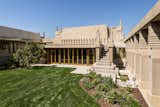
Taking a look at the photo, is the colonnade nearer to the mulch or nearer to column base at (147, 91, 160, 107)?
the mulch

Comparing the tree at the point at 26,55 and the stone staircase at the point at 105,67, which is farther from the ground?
the tree at the point at 26,55

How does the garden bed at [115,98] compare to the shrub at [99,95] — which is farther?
the shrub at [99,95]

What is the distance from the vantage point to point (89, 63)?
14.9 m

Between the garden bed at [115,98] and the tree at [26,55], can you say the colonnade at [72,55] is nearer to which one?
the tree at [26,55]

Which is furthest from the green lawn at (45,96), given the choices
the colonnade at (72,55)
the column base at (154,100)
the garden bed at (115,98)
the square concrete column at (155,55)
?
the colonnade at (72,55)

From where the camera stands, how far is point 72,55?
15.5 m

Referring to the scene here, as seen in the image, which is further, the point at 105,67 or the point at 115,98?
the point at 105,67

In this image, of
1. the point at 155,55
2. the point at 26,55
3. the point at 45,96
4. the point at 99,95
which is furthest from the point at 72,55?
the point at 155,55

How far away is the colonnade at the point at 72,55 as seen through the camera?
1484 centimetres

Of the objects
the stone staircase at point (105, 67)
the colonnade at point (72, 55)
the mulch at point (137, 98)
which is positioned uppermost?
the colonnade at point (72, 55)

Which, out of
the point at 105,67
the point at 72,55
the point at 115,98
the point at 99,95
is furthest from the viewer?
the point at 72,55

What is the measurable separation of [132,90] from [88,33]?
48.4 ft

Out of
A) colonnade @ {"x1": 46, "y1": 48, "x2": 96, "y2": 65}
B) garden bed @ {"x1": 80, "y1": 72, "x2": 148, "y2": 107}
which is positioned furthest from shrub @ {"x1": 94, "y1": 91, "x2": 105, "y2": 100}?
colonnade @ {"x1": 46, "y1": 48, "x2": 96, "y2": 65}

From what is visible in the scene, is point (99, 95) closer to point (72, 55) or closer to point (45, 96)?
point (45, 96)
